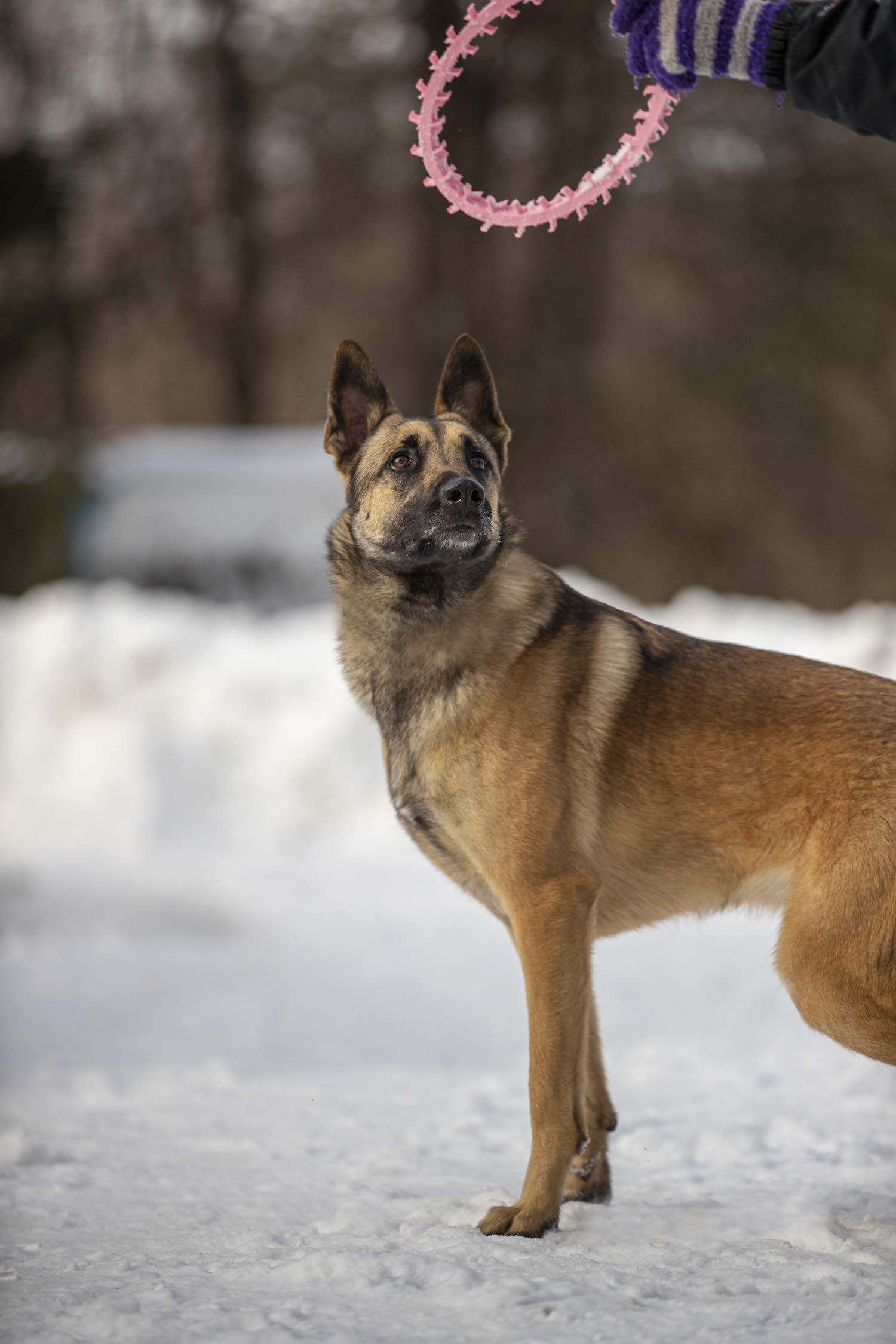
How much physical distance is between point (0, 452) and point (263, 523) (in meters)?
2.53

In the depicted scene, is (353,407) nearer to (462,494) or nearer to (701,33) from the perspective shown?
(462,494)

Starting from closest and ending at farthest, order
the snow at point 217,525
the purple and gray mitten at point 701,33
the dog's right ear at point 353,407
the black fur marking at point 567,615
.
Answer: the purple and gray mitten at point 701,33, the black fur marking at point 567,615, the dog's right ear at point 353,407, the snow at point 217,525

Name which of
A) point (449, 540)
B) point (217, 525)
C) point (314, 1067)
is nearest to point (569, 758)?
point (449, 540)

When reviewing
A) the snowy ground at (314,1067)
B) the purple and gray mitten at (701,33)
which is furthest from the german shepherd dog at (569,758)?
the purple and gray mitten at (701,33)

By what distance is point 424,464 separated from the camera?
2971 mm

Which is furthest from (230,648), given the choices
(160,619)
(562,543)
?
(562,543)

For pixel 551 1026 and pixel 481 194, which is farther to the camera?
pixel 481 194

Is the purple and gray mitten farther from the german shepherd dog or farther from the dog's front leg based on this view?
the dog's front leg

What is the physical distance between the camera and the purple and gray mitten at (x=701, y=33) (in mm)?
2494

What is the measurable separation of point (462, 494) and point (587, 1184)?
5.81 feet

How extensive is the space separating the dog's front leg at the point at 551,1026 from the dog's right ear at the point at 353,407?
4.23 feet

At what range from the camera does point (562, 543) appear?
34.0 ft

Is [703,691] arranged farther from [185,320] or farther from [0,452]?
[185,320]

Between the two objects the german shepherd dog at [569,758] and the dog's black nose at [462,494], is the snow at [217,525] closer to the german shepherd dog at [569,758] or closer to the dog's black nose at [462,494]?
the german shepherd dog at [569,758]
